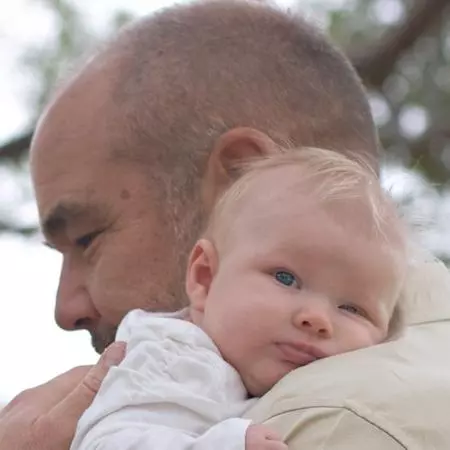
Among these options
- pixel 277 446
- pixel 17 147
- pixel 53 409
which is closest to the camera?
pixel 277 446

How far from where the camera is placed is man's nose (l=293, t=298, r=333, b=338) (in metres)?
1.39

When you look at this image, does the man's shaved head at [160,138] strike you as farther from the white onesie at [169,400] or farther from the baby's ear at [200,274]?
the white onesie at [169,400]

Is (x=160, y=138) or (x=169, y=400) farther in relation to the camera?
(x=160, y=138)

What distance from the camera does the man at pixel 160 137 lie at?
1.93 m

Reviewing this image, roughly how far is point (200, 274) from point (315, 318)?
0.21m

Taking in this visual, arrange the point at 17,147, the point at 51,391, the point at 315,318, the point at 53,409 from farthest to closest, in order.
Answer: the point at 17,147
the point at 51,391
the point at 53,409
the point at 315,318

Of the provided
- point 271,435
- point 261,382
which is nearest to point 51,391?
point 261,382

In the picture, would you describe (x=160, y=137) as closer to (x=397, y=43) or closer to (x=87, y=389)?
(x=87, y=389)

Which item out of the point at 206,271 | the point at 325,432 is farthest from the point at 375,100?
the point at 325,432

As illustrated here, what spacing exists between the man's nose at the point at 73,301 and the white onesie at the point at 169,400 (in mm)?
536

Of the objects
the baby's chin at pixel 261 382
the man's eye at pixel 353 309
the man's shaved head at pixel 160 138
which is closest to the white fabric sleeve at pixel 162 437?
the baby's chin at pixel 261 382

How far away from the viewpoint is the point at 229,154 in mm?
1899

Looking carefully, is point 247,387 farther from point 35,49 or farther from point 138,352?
point 35,49

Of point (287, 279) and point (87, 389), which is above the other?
point (287, 279)
